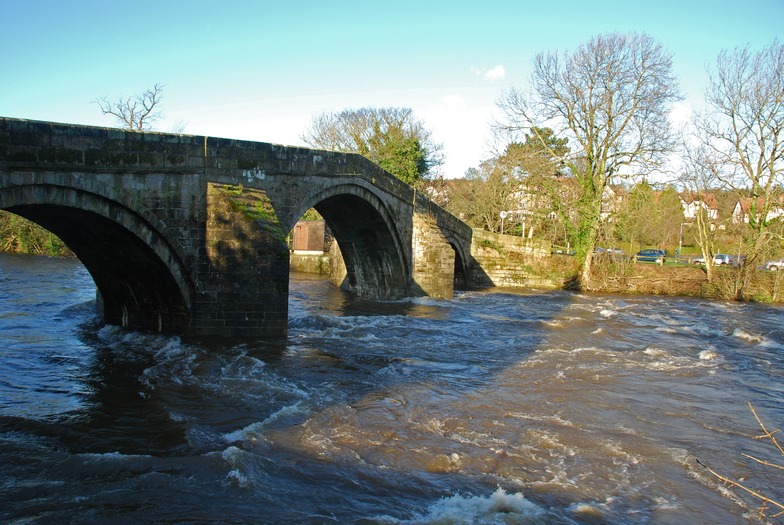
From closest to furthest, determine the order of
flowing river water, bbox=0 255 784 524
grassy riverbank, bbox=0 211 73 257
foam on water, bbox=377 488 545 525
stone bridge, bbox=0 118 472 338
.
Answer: foam on water, bbox=377 488 545 525 < flowing river water, bbox=0 255 784 524 < stone bridge, bbox=0 118 472 338 < grassy riverbank, bbox=0 211 73 257

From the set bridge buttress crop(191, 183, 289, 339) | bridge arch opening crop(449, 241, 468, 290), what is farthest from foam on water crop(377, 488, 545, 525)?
bridge arch opening crop(449, 241, 468, 290)

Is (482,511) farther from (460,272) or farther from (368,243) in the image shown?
(460,272)

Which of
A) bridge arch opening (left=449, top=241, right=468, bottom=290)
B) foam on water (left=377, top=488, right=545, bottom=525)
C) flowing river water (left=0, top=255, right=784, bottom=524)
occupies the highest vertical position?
bridge arch opening (left=449, top=241, right=468, bottom=290)

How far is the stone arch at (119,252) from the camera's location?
9.78m

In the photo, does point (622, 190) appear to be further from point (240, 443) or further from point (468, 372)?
point (240, 443)

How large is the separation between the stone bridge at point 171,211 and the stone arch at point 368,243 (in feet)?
8.82

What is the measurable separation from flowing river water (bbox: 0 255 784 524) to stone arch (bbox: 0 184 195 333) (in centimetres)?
64

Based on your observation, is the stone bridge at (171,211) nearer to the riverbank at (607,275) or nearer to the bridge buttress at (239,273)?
the bridge buttress at (239,273)

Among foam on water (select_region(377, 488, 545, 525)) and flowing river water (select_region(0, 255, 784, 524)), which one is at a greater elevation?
flowing river water (select_region(0, 255, 784, 524))

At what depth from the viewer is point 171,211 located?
37.4 feet

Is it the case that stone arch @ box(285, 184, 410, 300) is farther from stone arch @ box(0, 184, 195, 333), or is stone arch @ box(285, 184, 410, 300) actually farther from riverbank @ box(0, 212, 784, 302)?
riverbank @ box(0, 212, 784, 302)

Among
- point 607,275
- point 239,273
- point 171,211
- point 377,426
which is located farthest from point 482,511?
Answer: point 607,275

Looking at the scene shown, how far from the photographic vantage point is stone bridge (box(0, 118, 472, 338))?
9.62 meters

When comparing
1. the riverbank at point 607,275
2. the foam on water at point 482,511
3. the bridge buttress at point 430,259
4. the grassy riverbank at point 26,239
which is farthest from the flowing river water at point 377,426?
the grassy riverbank at point 26,239
